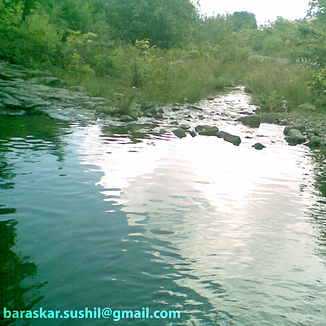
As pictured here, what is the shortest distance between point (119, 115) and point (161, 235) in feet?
21.7

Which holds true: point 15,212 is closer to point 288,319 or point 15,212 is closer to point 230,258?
point 230,258

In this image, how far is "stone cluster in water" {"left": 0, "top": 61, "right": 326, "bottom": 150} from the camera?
24.9ft

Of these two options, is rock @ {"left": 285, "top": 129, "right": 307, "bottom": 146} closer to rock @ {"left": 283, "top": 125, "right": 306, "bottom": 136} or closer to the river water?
rock @ {"left": 283, "top": 125, "right": 306, "bottom": 136}

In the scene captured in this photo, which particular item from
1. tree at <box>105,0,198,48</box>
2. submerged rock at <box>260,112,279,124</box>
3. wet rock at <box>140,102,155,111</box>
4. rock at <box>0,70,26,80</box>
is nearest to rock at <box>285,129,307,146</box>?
submerged rock at <box>260,112,279,124</box>

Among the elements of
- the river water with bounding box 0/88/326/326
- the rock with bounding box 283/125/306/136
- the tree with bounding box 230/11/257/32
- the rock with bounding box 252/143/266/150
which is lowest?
the river water with bounding box 0/88/326/326

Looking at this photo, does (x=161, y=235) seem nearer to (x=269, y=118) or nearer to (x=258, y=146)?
(x=258, y=146)

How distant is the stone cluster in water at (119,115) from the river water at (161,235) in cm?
203

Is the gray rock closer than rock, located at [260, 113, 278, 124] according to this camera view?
Yes

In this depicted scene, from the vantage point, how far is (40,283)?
2080 mm

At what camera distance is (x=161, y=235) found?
9.43 feet

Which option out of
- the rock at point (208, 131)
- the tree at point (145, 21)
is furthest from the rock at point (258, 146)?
the tree at point (145, 21)

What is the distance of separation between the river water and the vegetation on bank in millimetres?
4384

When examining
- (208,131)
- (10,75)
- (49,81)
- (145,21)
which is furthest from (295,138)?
(145,21)

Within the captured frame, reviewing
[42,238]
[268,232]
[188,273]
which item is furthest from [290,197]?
[42,238]
